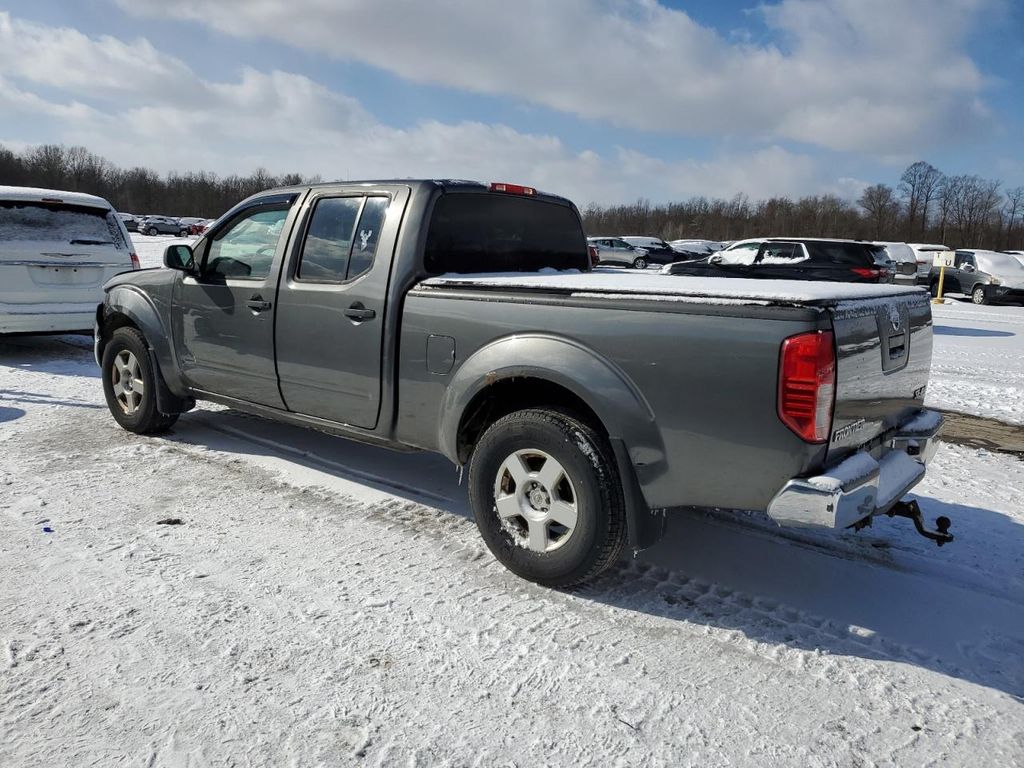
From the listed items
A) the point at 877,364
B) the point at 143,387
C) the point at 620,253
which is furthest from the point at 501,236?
the point at 620,253

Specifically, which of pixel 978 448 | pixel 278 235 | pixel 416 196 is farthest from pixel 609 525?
pixel 978 448

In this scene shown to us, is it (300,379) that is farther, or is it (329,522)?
(300,379)

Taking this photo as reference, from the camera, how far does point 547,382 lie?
3615 mm

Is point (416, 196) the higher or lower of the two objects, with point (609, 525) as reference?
higher

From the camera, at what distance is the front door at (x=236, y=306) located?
4789mm

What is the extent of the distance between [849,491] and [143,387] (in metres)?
4.95

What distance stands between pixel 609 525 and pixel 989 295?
23.0 metres

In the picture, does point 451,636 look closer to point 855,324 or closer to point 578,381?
point 578,381

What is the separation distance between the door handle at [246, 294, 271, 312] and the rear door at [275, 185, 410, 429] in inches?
5.7

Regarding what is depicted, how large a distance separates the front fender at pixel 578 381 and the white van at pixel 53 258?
6487mm

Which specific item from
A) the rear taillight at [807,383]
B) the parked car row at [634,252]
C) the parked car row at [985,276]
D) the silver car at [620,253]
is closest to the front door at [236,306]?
the rear taillight at [807,383]

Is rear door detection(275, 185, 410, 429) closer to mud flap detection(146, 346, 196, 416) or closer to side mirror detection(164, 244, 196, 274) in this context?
side mirror detection(164, 244, 196, 274)

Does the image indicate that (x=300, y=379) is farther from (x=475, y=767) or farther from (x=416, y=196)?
(x=475, y=767)

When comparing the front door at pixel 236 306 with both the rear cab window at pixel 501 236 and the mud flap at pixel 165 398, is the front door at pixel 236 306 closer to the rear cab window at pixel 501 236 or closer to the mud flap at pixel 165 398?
the mud flap at pixel 165 398
